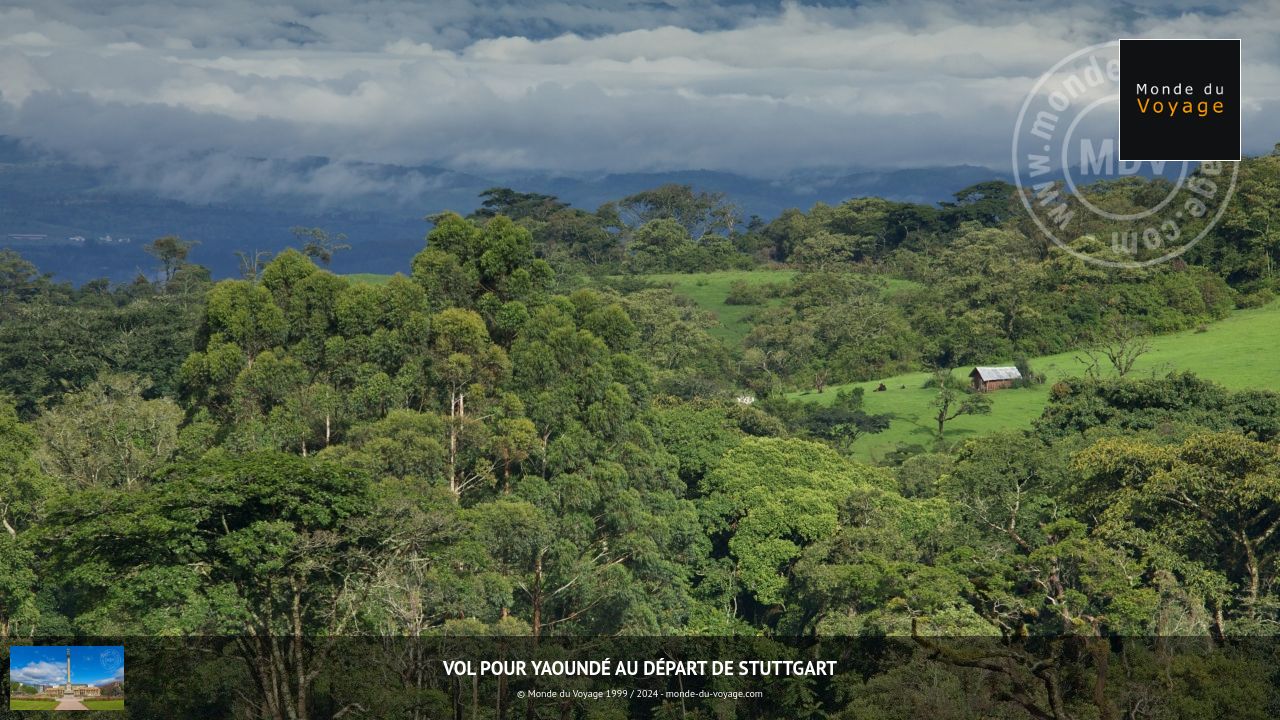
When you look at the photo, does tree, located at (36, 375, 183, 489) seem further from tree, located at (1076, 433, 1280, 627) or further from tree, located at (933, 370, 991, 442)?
tree, located at (933, 370, 991, 442)

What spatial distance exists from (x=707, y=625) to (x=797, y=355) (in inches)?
1443

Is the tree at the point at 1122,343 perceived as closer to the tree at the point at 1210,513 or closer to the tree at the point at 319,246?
the tree at the point at 1210,513

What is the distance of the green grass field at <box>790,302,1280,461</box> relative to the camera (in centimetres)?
5244

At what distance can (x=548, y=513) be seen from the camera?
29.8 m

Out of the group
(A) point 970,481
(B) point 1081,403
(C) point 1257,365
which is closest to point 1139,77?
(B) point 1081,403

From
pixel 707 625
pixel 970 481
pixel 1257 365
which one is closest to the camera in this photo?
pixel 707 625

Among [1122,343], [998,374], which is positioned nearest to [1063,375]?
[998,374]

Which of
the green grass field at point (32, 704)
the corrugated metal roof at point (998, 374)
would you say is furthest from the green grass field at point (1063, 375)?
the green grass field at point (32, 704)

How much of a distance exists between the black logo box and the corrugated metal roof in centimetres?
1269

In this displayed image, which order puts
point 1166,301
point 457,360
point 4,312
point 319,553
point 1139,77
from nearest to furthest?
1. point 319,553
2. point 457,360
3. point 1139,77
4. point 1166,301
5. point 4,312

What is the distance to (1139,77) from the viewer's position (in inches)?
1599

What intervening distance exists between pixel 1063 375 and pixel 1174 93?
53.3ft

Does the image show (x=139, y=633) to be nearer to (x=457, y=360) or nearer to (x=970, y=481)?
(x=457, y=360)

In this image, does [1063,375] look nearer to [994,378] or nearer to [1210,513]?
[994,378]
